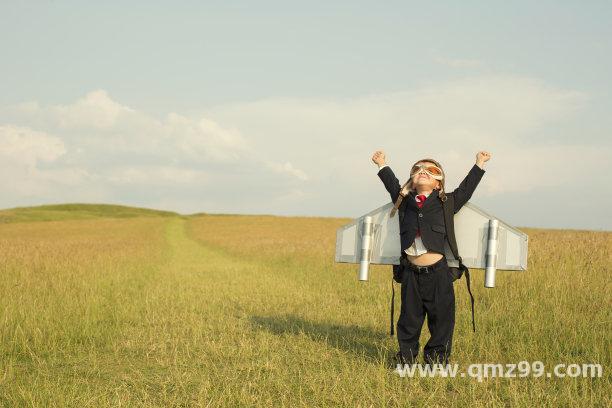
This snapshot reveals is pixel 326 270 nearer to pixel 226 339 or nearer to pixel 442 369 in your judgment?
pixel 226 339

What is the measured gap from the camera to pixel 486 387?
5090mm

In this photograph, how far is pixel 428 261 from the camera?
5750 millimetres

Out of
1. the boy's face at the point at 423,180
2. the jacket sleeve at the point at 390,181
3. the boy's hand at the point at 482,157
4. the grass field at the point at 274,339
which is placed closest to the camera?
the grass field at the point at 274,339

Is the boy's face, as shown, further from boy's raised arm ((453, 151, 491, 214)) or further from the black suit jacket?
boy's raised arm ((453, 151, 491, 214))

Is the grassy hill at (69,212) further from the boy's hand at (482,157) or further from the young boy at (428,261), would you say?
the boy's hand at (482,157)

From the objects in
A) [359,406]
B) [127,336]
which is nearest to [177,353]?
[127,336]

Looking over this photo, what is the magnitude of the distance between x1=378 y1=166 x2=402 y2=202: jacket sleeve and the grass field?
1.83m

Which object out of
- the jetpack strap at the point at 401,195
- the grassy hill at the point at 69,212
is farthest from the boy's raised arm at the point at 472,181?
the grassy hill at the point at 69,212

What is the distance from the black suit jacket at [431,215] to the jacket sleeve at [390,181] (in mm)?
15

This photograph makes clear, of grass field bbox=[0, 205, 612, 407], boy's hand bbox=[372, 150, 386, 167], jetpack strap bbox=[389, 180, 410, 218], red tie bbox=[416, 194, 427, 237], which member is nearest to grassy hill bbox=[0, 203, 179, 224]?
grass field bbox=[0, 205, 612, 407]

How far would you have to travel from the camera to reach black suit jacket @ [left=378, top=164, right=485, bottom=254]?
226 inches

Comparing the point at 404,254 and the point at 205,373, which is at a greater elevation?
the point at 404,254

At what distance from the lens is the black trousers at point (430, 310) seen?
5.74 meters

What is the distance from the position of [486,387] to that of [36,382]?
177 inches
